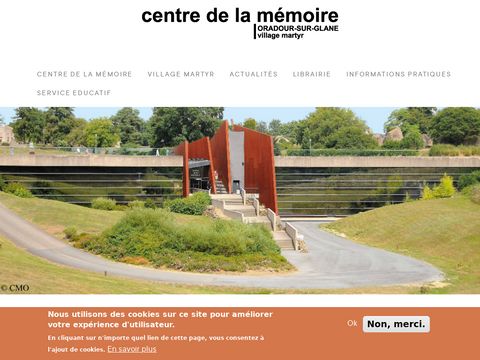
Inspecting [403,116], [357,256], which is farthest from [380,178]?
[403,116]

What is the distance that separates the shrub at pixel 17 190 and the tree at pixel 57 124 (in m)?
57.4

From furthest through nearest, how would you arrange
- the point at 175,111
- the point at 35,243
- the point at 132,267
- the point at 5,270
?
the point at 175,111, the point at 35,243, the point at 132,267, the point at 5,270

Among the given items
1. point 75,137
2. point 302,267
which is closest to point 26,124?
point 75,137

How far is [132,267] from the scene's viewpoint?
26641 millimetres

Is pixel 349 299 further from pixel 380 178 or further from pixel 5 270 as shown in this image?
pixel 380 178

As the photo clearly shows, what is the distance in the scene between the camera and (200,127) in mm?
90750

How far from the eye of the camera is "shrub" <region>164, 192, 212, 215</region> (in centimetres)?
4384

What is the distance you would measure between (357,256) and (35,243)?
15.9 meters

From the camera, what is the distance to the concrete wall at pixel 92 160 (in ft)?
159

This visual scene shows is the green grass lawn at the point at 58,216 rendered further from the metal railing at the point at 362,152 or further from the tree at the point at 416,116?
the tree at the point at 416,116

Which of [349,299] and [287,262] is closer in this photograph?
[349,299]
